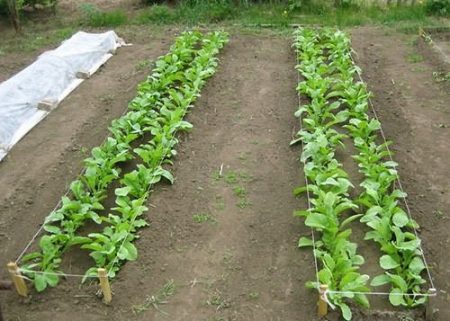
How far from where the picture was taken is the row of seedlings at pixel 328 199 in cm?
404

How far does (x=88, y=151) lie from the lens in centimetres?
647

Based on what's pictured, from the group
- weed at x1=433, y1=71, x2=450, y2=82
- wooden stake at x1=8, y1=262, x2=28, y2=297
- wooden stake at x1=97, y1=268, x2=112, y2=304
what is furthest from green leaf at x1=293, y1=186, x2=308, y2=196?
weed at x1=433, y1=71, x2=450, y2=82

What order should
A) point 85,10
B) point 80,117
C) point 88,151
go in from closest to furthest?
point 88,151, point 80,117, point 85,10

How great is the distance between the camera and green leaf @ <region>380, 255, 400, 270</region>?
4.20 metres

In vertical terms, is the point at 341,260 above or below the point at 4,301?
above

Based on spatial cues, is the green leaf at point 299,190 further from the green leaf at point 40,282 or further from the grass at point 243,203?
the green leaf at point 40,282

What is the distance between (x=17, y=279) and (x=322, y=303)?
243 cm

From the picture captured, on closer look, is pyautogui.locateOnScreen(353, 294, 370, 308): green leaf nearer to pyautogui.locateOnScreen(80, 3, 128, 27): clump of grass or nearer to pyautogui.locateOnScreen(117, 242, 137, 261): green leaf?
pyautogui.locateOnScreen(117, 242, 137, 261): green leaf

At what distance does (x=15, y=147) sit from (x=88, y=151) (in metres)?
1.06

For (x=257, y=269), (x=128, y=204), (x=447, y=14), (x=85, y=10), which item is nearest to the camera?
(x=257, y=269)

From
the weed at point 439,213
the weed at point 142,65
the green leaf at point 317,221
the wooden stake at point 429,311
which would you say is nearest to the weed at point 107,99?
the weed at point 142,65

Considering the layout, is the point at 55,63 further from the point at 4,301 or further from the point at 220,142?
the point at 4,301

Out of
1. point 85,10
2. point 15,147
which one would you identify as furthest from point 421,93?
point 85,10

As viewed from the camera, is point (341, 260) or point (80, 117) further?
point (80, 117)
